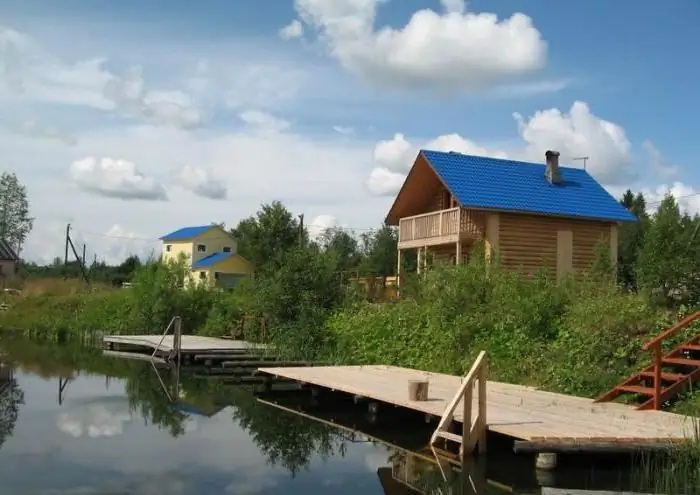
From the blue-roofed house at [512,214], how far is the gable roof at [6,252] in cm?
4537

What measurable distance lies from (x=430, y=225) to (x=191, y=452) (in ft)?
60.2

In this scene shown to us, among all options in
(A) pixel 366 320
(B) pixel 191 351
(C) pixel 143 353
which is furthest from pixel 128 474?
(C) pixel 143 353

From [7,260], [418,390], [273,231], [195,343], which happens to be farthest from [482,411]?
[7,260]

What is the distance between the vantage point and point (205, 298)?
31.9 meters

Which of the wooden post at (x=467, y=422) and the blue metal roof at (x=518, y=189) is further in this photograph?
the blue metal roof at (x=518, y=189)

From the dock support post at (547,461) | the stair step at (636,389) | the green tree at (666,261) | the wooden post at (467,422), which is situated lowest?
the dock support post at (547,461)

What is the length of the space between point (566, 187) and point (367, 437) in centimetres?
1919

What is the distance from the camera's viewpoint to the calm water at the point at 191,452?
32.1 feet

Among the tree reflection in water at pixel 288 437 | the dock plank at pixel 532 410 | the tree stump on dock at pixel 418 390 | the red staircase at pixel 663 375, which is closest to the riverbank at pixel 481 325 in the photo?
the red staircase at pixel 663 375

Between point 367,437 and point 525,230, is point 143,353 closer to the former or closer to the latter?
point 525,230

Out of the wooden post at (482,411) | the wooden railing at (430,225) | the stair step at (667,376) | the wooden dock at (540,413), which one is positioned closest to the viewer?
the wooden dock at (540,413)

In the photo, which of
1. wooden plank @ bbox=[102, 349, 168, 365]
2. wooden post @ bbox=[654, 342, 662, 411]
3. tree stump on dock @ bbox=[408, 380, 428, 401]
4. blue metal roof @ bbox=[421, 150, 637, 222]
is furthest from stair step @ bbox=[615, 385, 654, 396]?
wooden plank @ bbox=[102, 349, 168, 365]

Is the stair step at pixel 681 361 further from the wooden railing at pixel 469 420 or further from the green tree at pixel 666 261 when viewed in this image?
the green tree at pixel 666 261

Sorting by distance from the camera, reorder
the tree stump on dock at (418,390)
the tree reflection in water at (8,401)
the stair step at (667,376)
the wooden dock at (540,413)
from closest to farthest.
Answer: the wooden dock at (540,413)
the stair step at (667,376)
the tree stump on dock at (418,390)
the tree reflection in water at (8,401)
